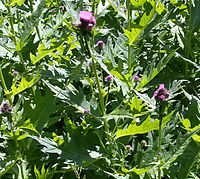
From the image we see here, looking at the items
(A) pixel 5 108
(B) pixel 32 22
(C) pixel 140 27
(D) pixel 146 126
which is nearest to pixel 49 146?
(A) pixel 5 108

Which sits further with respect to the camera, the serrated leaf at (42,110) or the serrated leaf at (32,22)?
the serrated leaf at (42,110)

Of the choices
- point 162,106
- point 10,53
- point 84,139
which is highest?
point 10,53

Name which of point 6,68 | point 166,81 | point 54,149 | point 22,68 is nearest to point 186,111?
point 166,81

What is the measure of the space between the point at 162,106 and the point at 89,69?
645 mm

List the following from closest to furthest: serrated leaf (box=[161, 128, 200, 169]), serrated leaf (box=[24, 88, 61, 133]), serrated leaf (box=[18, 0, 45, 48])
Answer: serrated leaf (box=[161, 128, 200, 169]) < serrated leaf (box=[18, 0, 45, 48]) < serrated leaf (box=[24, 88, 61, 133])

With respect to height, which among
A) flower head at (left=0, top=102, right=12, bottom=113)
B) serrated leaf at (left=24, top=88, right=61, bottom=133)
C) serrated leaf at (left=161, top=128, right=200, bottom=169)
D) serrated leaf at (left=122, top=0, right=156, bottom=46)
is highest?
serrated leaf at (left=122, top=0, right=156, bottom=46)

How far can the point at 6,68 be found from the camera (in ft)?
8.38

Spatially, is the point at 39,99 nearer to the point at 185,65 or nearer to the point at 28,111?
the point at 28,111

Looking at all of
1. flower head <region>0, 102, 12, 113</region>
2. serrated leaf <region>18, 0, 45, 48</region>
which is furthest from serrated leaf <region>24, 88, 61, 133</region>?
serrated leaf <region>18, 0, 45, 48</region>

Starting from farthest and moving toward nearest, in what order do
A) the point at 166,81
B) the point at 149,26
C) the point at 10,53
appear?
the point at 166,81 < the point at 10,53 < the point at 149,26

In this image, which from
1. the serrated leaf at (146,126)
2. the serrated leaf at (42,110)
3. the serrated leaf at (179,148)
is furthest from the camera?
the serrated leaf at (42,110)

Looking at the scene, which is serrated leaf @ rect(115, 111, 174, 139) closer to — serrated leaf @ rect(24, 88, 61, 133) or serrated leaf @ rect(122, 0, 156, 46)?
serrated leaf @ rect(122, 0, 156, 46)

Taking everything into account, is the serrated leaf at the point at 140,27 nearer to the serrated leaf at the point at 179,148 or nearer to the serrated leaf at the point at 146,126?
the serrated leaf at the point at 146,126

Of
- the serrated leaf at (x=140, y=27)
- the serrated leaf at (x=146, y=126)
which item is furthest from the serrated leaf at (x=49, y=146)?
the serrated leaf at (x=140, y=27)
